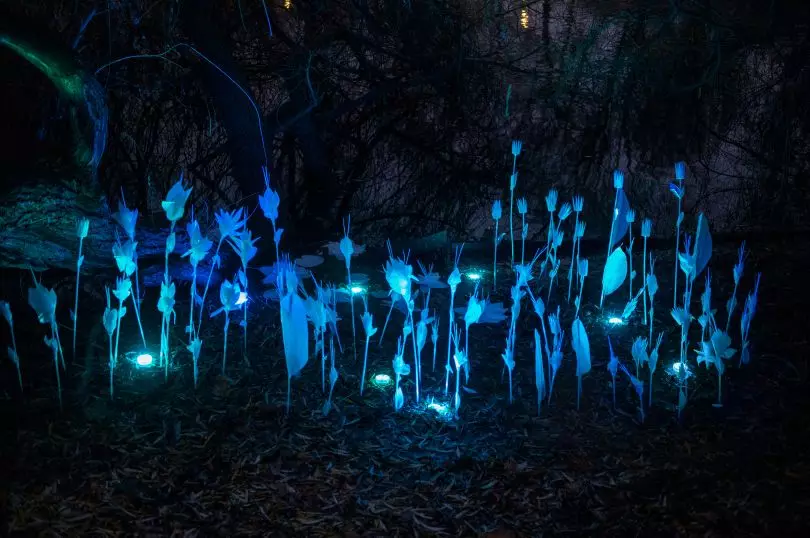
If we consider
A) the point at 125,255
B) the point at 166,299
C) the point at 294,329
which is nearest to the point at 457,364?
the point at 294,329

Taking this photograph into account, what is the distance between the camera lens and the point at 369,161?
632cm

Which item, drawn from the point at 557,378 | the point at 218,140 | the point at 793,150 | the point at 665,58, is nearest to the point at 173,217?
the point at 557,378

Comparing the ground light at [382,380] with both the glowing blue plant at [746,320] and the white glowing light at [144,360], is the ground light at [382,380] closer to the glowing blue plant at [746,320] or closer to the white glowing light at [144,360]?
the white glowing light at [144,360]

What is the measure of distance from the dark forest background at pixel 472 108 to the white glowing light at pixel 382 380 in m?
2.01

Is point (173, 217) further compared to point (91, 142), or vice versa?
point (91, 142)

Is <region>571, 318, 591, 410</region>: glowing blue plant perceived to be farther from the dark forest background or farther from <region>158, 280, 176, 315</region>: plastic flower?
the dark forest background

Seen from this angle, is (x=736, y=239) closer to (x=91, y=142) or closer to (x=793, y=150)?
(x=793, y=150)

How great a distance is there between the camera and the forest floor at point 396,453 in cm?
213

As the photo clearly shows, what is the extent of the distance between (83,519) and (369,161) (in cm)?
462

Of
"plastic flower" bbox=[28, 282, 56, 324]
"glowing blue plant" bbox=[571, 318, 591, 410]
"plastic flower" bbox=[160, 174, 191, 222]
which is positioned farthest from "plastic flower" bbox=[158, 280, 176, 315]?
"glowing blue plant" bbox=[571, 318, 591, 410]

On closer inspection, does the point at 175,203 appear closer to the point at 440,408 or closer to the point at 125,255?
the point at 125,255

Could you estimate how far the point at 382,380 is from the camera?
3.01m

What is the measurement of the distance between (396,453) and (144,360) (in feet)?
4.27

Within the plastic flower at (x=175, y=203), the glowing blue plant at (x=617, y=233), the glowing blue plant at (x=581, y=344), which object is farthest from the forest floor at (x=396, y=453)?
the plastic flower at (x=175, y=203)
